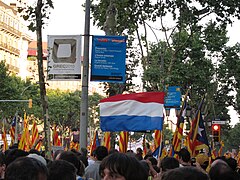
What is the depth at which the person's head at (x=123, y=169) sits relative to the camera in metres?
5.08

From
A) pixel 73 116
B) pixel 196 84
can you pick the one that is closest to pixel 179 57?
pixel 196 84

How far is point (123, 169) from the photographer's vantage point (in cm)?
509

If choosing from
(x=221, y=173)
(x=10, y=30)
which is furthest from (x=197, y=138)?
(x=10, y=30)

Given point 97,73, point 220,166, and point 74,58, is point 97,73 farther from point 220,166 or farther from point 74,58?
point 220,166

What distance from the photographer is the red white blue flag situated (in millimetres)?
12906

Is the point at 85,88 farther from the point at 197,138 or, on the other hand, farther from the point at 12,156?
the point at 12,156

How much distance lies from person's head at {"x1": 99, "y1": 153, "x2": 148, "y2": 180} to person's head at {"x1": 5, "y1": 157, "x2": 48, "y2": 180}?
70 centimetres

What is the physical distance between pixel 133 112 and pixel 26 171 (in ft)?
28.7

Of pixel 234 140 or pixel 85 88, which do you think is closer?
pixel 85 88

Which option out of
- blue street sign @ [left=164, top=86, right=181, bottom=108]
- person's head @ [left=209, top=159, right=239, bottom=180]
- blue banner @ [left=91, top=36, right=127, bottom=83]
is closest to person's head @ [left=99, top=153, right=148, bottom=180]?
person's head @ [left=209, top=159, right=239, bottom=180]

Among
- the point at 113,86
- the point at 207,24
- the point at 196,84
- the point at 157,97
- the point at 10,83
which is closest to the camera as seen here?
the point at 157,97

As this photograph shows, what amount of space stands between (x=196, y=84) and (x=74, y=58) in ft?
99.5

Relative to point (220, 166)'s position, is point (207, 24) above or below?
above

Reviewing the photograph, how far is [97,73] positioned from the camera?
617 inches
